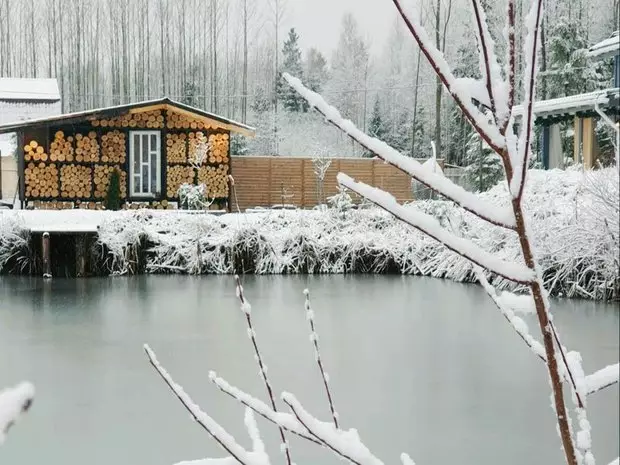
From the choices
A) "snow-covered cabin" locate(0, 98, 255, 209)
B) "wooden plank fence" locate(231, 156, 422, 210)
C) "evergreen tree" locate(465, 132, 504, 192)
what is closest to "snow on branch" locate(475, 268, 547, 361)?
"snow-covered cabin" locate(0, 98, 255, 209)

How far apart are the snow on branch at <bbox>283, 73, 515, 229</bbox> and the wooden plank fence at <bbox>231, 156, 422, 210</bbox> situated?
1746cm

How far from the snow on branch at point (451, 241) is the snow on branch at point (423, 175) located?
23 millimetres

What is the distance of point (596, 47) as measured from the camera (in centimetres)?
1495

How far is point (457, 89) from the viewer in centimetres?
60

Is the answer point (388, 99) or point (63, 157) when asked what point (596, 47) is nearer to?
point (63, 157)

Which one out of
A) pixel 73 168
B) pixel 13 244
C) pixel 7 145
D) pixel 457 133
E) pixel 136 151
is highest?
pixel 457 133

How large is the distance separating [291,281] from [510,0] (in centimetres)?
1124

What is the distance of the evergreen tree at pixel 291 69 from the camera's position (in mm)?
33094

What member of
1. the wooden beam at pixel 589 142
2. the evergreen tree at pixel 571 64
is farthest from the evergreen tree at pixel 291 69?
the wooden beam at pixel 589 142

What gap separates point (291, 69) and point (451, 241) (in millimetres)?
33280

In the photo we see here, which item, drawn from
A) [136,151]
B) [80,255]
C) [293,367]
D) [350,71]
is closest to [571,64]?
[136,151]

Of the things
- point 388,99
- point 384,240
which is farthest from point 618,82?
point 388,99

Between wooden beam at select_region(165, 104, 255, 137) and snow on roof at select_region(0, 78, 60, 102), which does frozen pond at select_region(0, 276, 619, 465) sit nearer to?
wooden beam at select_region(165, 104, 255, 137)

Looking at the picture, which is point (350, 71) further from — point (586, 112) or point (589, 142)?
point (586, 112)
